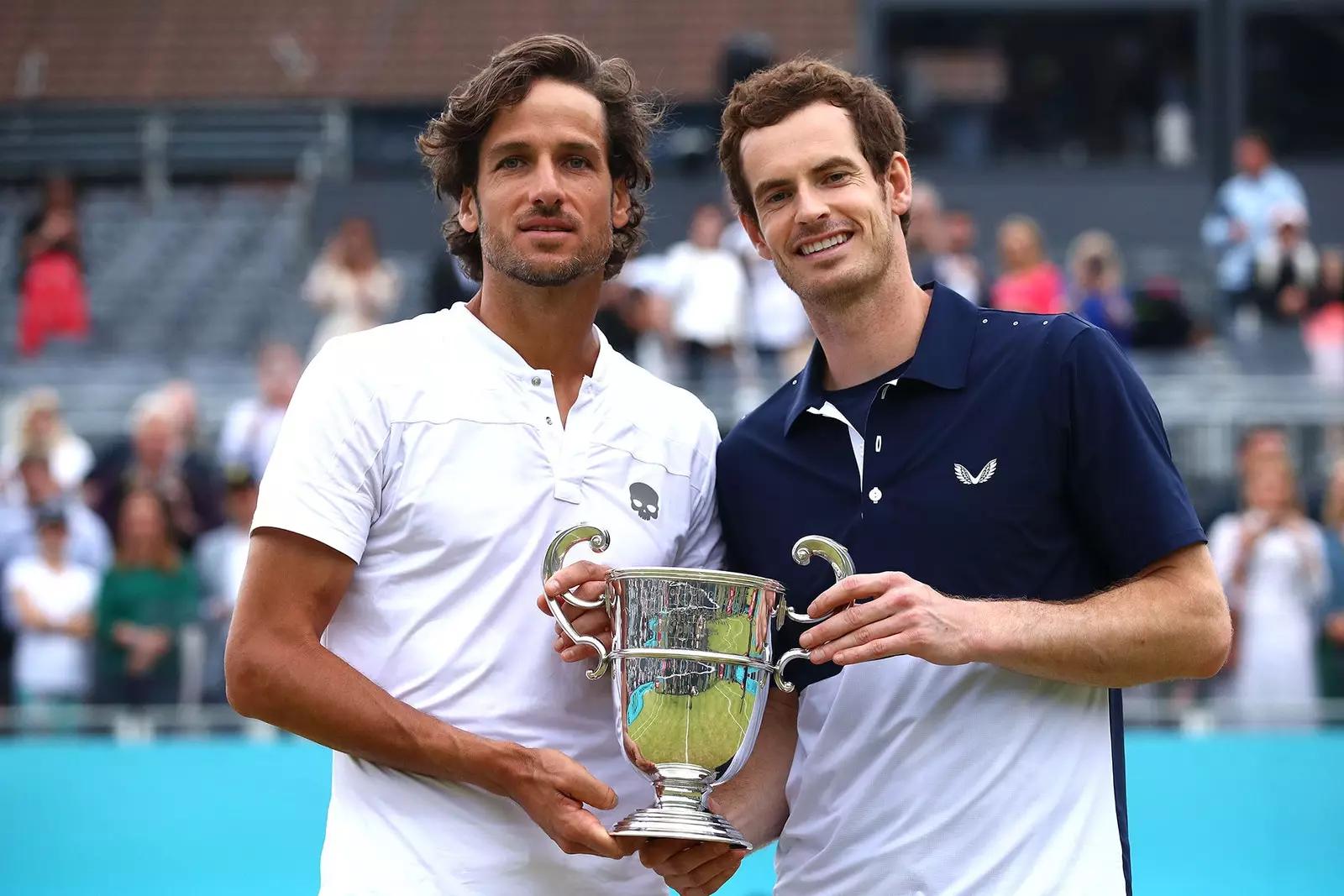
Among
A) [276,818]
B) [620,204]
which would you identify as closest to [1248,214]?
[276,818]

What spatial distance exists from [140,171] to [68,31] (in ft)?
16.2

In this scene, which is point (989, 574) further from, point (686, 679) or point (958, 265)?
point (958, 265)

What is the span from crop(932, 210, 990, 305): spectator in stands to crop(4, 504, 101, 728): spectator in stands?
11.9 feet

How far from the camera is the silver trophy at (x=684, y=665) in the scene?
2.86m

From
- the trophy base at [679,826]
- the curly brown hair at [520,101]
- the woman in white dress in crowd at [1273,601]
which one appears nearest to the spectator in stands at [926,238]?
the woman in white dress in crowd at [1273,601]

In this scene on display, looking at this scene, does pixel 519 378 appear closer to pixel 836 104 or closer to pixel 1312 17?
pixel 836 104

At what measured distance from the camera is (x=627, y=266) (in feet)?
29.0

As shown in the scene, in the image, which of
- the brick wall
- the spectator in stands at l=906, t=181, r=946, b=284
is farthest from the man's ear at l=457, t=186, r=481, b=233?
the brick wall

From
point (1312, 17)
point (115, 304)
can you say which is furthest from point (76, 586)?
point (1312, 17)

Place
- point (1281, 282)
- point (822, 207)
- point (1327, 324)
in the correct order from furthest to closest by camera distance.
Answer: point (1281, 282) → point (1327, 324) → point (822, 207)

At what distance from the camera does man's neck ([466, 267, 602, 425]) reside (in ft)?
10.5

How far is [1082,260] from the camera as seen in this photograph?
343 inches

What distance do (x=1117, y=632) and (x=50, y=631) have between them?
15.8 ft

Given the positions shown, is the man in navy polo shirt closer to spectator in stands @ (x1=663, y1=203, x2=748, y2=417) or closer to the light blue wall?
the light blue wall
